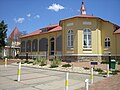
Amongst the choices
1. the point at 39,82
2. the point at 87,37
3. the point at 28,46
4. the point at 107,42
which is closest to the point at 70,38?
the point at 87,37

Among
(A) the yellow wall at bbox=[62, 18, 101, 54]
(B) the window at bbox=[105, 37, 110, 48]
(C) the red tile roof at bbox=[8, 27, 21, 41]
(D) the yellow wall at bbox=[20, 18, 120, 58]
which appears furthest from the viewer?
(C) the red tile roof at bbox=[8, 27, 21, 41]

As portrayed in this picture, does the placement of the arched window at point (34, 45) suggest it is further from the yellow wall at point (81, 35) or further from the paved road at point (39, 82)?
the paved road at point (39, 82)

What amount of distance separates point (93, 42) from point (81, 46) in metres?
1.94

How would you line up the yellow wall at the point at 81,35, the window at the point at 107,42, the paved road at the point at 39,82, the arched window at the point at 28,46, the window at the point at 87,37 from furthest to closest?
the arched window at the point at 28,46 < the window at the point at 107,42 < the window at the point at 87,37 < the yellow wall at the point at 81,35 < the paved road at the point at 39,82

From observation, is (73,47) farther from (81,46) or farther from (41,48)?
(41,48)

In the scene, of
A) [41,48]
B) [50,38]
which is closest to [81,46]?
[50,38]

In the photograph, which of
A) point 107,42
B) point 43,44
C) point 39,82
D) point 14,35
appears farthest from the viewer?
point 14,35

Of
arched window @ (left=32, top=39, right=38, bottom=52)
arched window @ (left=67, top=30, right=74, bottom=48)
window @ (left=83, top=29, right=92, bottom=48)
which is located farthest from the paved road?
arched window @ (left=32, top=39, right=38, bottom=52)

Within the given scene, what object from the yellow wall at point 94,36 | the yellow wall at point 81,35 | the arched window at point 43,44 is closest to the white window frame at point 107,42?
the yellow wall at point 94,36

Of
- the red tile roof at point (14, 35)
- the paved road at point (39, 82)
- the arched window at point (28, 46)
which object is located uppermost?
the red tile roof at point (14, 35)

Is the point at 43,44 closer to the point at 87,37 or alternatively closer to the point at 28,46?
the point at 28,46

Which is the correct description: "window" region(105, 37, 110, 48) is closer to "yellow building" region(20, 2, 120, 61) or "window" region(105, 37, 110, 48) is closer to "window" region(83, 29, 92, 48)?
"yellow building" region(20, 2, 120, 61)

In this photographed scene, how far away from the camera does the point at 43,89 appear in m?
8.77

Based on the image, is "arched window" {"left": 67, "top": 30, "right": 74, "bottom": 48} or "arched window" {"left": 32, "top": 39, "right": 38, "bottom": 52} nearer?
"arched window" {"left": 67, "top": 30, "right": 74, "bottom": 48}
